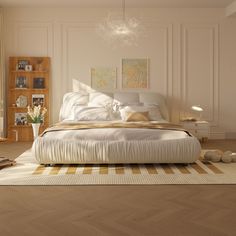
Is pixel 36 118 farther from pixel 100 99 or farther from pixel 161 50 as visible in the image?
pixel 161 50

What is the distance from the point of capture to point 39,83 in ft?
26.6

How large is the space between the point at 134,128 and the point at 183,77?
3229 millimetres

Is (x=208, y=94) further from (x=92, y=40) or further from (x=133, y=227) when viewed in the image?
(x=133, y=227)

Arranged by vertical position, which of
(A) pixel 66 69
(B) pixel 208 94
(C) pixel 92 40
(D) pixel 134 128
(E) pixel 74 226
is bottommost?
(E) pixel 74 226

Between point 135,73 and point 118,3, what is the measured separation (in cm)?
141

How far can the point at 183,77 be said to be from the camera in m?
8.22

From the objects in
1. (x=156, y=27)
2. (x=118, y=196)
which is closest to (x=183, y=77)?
(x=156, y=27)

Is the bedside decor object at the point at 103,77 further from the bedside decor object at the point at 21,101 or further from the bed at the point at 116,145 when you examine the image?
the bed at the point at 116,145

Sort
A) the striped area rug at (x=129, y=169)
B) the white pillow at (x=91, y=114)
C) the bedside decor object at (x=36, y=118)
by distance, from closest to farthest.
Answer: the striped area rug at (x=129, y=169), the white pillow at (x=91, y=114), the bedside decor object at (x=36, y=118)

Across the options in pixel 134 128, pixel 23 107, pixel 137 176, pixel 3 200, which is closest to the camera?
pixel 3 200

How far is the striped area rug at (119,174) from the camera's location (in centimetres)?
425

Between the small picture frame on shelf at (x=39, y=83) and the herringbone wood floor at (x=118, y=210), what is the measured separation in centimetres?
434

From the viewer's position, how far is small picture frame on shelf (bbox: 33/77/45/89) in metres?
8.10

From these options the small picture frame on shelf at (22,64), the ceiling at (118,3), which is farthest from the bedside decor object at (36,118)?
the ceiling at (118,3)
